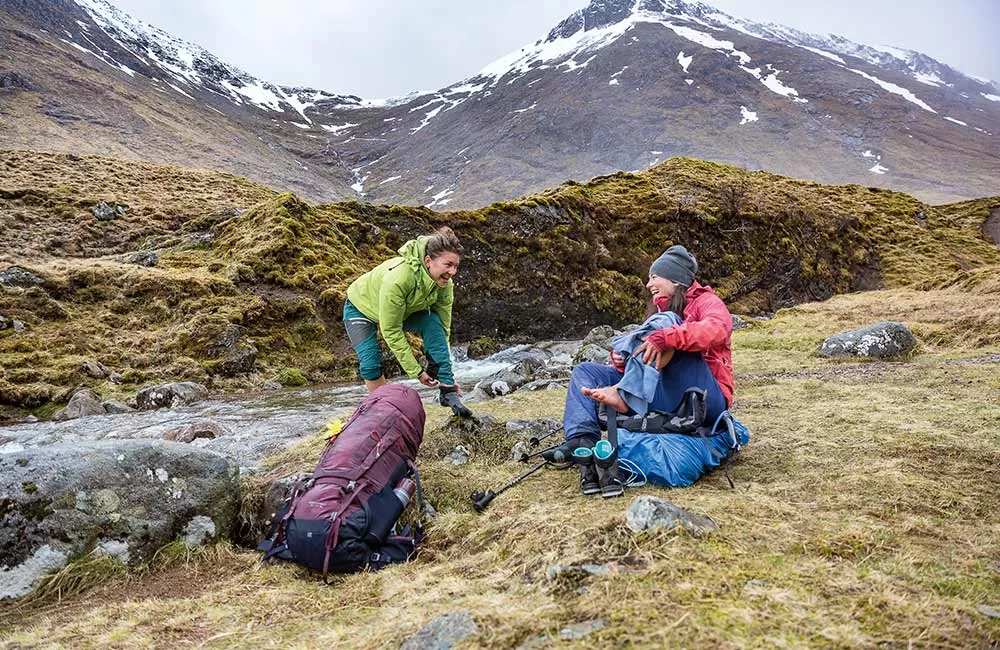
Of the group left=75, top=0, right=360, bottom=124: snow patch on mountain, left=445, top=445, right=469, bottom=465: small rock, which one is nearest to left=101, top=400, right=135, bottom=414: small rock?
left=445, top=445, right=469, bottom=465: small rock

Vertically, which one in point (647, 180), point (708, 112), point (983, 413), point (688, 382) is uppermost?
point (708, 112)

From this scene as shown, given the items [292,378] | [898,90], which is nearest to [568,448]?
[292,378]

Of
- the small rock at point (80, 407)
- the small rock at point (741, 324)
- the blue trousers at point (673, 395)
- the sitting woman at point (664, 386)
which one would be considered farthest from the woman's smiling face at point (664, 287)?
the small rock at point (741, 324)

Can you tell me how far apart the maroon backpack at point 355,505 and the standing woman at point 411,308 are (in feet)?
5.00

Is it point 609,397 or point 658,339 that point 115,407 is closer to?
point 609,397

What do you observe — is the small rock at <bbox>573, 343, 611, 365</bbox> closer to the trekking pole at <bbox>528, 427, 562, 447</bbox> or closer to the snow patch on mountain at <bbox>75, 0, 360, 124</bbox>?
the trekking pole at <bbox>528, 427, 562, 447</bbox>

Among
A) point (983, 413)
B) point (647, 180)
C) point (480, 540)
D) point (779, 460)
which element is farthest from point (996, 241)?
point (480, 540)

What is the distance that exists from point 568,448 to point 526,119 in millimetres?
138450

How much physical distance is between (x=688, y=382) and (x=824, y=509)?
4.46 feet

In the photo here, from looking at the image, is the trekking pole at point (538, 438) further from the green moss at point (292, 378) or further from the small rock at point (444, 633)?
the green moss at point (292, 378)

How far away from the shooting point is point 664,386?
15.2ft

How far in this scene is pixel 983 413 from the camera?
18.9 feet

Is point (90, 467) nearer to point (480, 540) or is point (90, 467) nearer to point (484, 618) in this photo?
point (480, 540)

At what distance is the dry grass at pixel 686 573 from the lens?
2.20 metres
